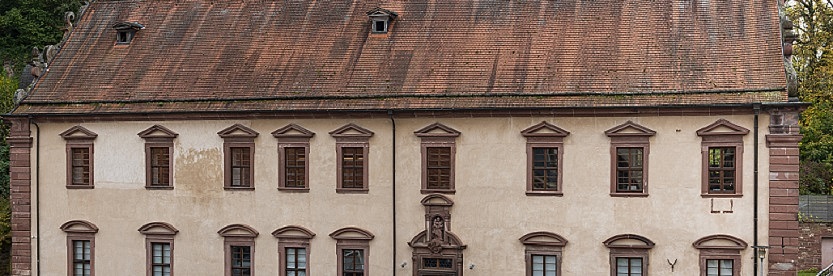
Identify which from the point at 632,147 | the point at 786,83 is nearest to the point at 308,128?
the point at 632,147

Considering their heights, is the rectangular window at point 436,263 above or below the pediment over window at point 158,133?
below

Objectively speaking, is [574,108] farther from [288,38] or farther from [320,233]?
[288,38]

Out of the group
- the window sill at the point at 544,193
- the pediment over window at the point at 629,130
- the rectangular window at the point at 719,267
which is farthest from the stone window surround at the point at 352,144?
the rectangular window at the point at 719,267

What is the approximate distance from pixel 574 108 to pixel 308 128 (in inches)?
363

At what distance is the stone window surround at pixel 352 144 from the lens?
31484 mm

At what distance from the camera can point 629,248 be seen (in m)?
29.3

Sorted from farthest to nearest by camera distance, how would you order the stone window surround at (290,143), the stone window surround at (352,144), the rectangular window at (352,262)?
the stone window surround at (290,143) < the rectangular window at (352,262) < the stone window surround at (352,144)

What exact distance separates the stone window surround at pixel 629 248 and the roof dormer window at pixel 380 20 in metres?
11.5

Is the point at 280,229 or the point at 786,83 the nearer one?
the point at 786,83

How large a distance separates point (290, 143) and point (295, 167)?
858mm

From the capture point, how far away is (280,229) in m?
32.1

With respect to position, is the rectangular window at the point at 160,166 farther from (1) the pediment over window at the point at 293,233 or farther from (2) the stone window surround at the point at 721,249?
(2) the stone window surround at the point at 721,249

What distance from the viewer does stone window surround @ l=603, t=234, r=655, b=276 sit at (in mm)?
29150

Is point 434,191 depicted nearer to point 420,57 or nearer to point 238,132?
point 420,57
